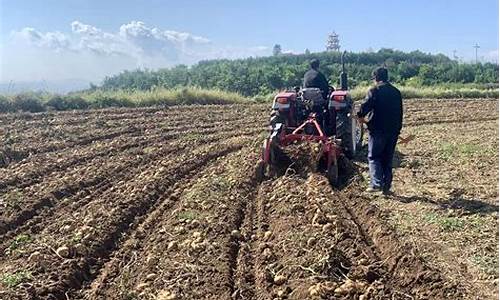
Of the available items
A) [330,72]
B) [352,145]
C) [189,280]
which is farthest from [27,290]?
[330,72]

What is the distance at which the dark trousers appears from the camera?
729 centimetres

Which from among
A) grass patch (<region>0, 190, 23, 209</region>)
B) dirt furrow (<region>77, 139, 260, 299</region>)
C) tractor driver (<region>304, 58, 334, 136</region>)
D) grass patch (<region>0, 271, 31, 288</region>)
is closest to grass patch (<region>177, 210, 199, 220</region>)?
dirt furrow (<region>77, 139, 260, 299</region>)

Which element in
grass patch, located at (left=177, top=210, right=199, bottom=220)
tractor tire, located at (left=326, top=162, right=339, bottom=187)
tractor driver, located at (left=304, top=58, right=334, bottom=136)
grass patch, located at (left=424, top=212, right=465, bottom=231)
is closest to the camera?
grass patch, located at (left=424, top=212, right=465, bottom=231)

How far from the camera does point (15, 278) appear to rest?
497 centimetres

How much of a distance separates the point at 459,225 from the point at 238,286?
7.98 feet

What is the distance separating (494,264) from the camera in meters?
4.76

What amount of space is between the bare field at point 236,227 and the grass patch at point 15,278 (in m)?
0.02

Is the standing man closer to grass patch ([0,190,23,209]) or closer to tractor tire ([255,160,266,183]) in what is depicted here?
tractor tire ([255,160,266,183])

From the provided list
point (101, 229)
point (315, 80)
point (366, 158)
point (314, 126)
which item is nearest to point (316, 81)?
point (315, 80)

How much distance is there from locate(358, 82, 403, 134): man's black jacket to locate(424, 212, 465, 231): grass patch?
1.50 metres

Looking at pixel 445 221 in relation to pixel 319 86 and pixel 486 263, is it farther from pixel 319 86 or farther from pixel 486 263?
pixel 319 86

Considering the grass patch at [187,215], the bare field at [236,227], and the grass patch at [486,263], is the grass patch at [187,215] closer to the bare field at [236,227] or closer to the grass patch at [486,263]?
the bare field at [236,227]

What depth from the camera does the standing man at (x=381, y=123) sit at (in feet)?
23.8

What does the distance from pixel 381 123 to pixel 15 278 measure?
14.8 feet
